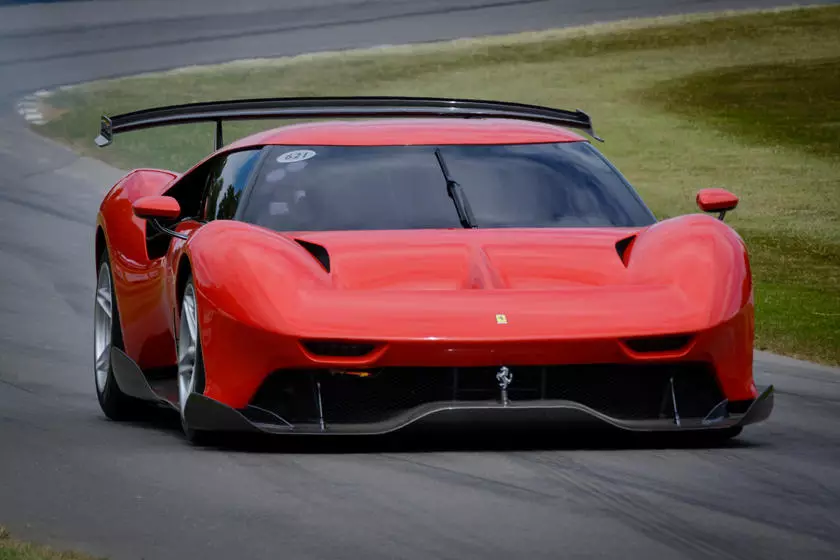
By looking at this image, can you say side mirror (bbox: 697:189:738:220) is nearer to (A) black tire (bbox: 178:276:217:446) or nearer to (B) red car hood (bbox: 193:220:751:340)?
(B) red car hood (bbox: 193:220:751:340)

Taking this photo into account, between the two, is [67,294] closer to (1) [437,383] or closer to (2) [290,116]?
(2) [290,116]

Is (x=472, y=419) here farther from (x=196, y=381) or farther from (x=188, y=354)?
(x=188, y=354)

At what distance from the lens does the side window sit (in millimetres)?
8172

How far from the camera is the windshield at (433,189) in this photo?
7.92 m

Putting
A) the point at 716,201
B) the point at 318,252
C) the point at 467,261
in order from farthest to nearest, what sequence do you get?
the point at 716,201 < the point at 318,252 < the point at 467,261

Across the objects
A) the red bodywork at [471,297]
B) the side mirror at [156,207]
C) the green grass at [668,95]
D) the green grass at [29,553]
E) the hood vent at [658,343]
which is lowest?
the green grass at [668,95]

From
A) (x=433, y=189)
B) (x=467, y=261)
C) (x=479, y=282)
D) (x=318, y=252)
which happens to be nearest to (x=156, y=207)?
(x=318, y=252)

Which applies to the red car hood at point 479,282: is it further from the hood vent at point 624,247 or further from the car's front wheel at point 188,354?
the car's front wheel at point 188,354

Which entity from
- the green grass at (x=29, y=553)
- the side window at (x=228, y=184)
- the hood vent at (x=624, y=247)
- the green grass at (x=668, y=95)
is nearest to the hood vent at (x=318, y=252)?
the side window at (x=228, y=184)

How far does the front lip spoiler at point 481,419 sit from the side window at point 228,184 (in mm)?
1130

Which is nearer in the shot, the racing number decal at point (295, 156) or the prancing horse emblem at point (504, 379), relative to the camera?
the prancing horse emblem at point (504, 379)

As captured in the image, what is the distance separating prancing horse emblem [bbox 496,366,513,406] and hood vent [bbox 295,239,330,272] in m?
0.76

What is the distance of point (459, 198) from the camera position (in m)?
8.04

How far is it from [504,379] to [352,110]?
3.04 metres
